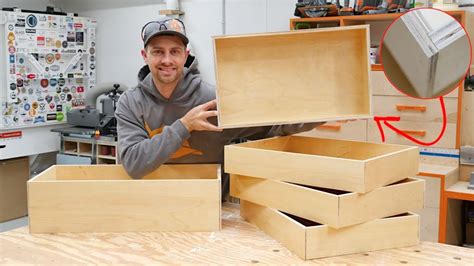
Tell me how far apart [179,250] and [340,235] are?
463 millimetres

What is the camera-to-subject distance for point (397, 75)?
3.31 m

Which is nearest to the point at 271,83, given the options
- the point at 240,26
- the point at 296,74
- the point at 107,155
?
the point at 296,74

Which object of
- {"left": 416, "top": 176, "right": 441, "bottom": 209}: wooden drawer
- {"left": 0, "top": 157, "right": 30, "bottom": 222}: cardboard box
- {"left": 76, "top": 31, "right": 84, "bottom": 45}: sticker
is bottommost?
{"left": 0, "top": 157, "right": 30, "bottom": 222}: cardboard box

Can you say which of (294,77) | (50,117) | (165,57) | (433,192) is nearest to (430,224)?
(433,192)

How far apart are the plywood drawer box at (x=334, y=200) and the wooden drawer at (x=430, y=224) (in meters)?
1.58

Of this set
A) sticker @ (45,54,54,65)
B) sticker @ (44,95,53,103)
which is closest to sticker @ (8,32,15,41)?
sticker @ (45,54,54,65)

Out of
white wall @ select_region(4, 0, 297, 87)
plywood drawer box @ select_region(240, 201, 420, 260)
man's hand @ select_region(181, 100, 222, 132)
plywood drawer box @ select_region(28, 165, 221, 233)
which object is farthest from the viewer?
white wall @ select_region(4, 0, 297, 87)

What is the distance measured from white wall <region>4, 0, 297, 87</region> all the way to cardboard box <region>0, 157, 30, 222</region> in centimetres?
117

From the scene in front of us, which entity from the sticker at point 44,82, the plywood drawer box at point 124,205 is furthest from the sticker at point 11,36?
the plywood drawer box at point 124,205

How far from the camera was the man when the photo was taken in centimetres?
189

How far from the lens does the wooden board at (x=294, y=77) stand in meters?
1.89

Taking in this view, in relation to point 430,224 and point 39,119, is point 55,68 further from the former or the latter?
point 430,224

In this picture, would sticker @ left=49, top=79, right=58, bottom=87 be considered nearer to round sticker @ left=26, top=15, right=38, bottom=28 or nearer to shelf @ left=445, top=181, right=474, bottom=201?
round sticker @ left=26, top=15, right=38, bottom=28

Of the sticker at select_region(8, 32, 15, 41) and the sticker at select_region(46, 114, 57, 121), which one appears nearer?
the sticker at select_region(8, 32, 15, 41)
